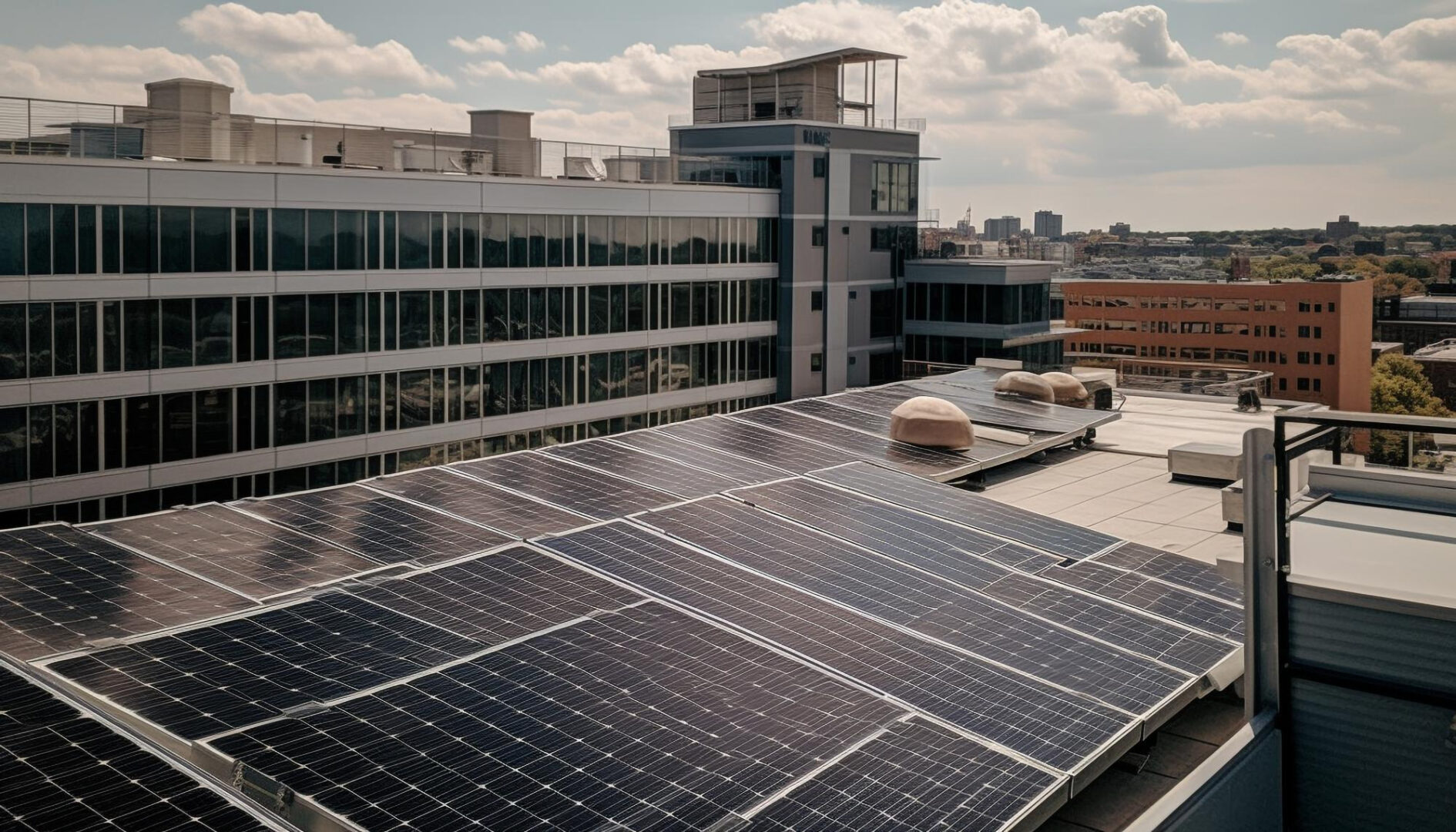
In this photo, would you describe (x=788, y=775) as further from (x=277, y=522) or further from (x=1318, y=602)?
(x=277, y=522)

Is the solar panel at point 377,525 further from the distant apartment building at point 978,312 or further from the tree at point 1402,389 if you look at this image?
the tree at point 1402,389

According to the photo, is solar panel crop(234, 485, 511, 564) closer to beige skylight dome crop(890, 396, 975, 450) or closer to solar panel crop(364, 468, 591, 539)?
solar panel crop(364, 468, 591, 539)

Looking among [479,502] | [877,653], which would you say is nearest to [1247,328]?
[479,502]

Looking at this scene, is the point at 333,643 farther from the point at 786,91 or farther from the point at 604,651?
the point at 786,91

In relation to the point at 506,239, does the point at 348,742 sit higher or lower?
lower

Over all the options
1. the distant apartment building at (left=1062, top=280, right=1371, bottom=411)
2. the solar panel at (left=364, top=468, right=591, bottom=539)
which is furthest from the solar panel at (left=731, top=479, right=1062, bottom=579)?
the distant apartment building at (left=1062, top=280, right=1371, bottom=411)

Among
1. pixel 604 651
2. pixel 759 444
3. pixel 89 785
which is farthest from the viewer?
pixel 759 444

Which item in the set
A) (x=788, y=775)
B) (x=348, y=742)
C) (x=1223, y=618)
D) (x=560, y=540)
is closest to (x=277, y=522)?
(x=560, y=540)
